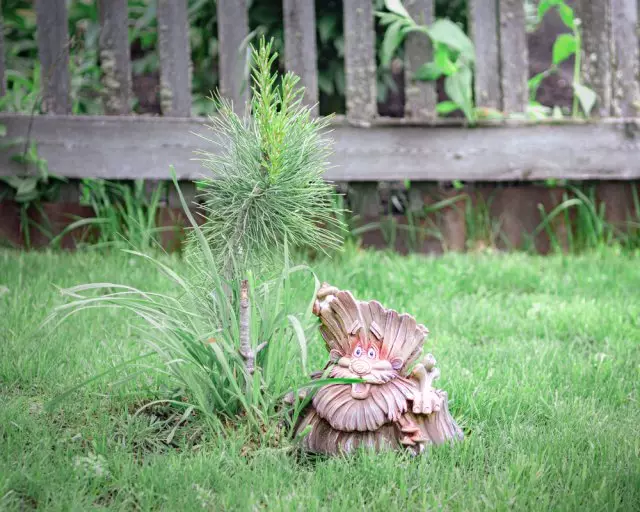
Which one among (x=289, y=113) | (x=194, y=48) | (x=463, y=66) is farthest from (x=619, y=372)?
(x=194, y=48)

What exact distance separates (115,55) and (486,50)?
1.98m

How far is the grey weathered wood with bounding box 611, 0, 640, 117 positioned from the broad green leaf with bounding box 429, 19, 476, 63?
35.2 inches

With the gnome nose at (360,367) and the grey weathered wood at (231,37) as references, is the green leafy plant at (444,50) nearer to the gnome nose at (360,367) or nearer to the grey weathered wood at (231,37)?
the grey weathered wood at (231,37)

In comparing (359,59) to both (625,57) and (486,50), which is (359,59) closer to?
(486,50)

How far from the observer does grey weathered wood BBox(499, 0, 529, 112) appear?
4.30 meters

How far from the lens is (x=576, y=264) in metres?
4.02

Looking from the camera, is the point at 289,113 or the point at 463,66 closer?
Answer: the point at 289,113

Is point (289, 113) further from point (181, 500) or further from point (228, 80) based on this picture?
point (228, 80)

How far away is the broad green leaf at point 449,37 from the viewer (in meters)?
4.12

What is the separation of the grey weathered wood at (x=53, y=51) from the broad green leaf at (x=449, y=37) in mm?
1879

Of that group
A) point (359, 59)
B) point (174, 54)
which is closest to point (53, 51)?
point (174, 54)

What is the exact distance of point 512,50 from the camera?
170 inches

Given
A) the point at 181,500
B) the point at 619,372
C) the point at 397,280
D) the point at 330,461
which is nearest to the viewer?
the point at 181,500

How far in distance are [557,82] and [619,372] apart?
5.50m
